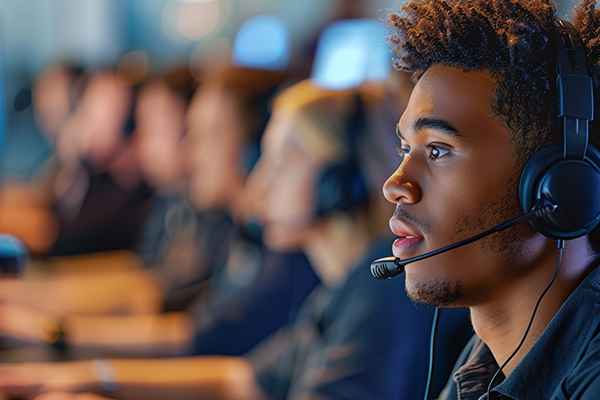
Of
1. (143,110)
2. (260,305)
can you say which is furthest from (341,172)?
(143,110)

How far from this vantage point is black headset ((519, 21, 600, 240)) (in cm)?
64

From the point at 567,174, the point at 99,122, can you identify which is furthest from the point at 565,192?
the point at 99,122

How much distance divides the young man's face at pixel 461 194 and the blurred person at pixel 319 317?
0.51m

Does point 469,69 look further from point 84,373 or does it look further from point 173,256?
point 173,256

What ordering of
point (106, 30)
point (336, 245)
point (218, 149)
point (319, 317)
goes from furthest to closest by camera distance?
point (106, 30)
point (218, 149)
point (336, 245)
point (319, 317)

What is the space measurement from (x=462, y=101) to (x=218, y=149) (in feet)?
5.13

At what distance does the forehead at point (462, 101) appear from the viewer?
26.7 inches

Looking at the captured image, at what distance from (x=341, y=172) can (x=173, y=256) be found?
137cm

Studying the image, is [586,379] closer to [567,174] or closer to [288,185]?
[567,174]

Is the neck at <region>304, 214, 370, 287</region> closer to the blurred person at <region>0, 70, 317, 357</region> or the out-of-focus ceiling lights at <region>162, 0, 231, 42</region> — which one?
the blurred person at <region>0, 70, 317, 357</region>

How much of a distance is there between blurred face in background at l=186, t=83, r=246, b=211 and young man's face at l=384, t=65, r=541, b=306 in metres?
1.45

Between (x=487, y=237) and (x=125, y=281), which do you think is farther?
(x=125, y=281)

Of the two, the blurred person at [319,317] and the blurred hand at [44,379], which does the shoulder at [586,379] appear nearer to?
the blurred person at [319,317]

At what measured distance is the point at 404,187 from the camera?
71 centimetres
